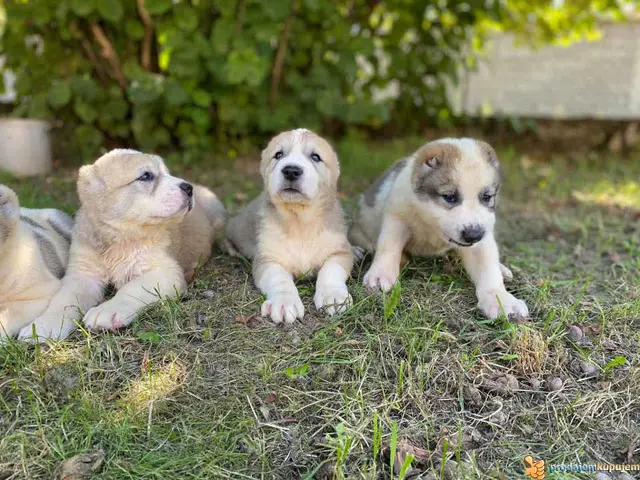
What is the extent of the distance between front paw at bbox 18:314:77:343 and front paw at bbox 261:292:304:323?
1.23 metres

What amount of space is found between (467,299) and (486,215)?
0.66 m

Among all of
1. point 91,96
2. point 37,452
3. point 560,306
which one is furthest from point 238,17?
point 37,452

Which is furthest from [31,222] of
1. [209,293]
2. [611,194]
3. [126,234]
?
[611,194]

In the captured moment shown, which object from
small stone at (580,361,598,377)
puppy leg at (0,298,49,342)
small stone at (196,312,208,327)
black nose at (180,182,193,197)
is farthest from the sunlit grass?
puppy leg at (0,298,49,342)

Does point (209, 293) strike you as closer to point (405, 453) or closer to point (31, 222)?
point (31, 222)

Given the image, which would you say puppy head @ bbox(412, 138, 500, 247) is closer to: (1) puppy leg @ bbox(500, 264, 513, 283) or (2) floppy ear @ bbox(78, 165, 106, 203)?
(1) puppy leg @ bbox(500, 264, 513, 283)

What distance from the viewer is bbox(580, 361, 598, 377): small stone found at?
344cm

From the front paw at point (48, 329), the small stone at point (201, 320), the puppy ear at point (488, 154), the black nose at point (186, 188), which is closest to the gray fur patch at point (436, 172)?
the puppy ear at point (488, 154)

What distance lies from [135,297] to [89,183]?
908 mm

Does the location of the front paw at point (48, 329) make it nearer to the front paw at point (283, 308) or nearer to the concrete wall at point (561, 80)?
the front paw at point (283, 308)

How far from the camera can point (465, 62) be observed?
1033 centimetres

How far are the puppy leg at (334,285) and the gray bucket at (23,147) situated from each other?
17.0ft

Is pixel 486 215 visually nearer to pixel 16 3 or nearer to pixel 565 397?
pixel 565 397

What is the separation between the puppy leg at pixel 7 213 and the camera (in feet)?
11.7
